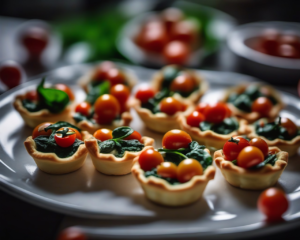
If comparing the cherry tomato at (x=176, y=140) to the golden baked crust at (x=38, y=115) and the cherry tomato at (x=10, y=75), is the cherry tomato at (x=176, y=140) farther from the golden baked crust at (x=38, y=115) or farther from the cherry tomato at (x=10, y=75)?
the cherry tomato at (x=10, y=75)

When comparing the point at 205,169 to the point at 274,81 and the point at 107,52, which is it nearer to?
the point at 274,81

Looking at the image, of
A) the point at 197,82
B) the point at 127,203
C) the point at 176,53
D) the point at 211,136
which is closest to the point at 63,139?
the point at 127,203

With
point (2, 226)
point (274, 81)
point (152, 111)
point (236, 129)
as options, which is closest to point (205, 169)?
point (236, 129)

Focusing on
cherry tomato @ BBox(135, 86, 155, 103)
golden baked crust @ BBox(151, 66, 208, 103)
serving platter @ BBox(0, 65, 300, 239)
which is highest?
cherry tomato @ BBox(135, 86, 155, 103)

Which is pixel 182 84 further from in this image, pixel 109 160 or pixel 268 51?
pixel 268 51

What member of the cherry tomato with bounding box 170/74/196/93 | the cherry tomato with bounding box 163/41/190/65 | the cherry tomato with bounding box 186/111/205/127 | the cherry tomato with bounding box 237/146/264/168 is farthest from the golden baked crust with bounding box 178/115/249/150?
the cherry tomato with bounding box 163/41/190/65

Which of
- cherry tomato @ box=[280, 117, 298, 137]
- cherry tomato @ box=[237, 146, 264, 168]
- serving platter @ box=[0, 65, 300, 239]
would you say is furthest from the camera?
cherry tomato @ box=[280, 117, 298, 137]

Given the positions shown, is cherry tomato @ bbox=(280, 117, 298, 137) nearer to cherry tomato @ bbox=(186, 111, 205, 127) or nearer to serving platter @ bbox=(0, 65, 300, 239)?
serving platter @ bbox=(0, 65, 300, 239)

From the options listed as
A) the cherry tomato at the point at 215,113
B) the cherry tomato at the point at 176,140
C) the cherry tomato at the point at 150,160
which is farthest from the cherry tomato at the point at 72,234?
the cherry tomato at the point at 215,113
